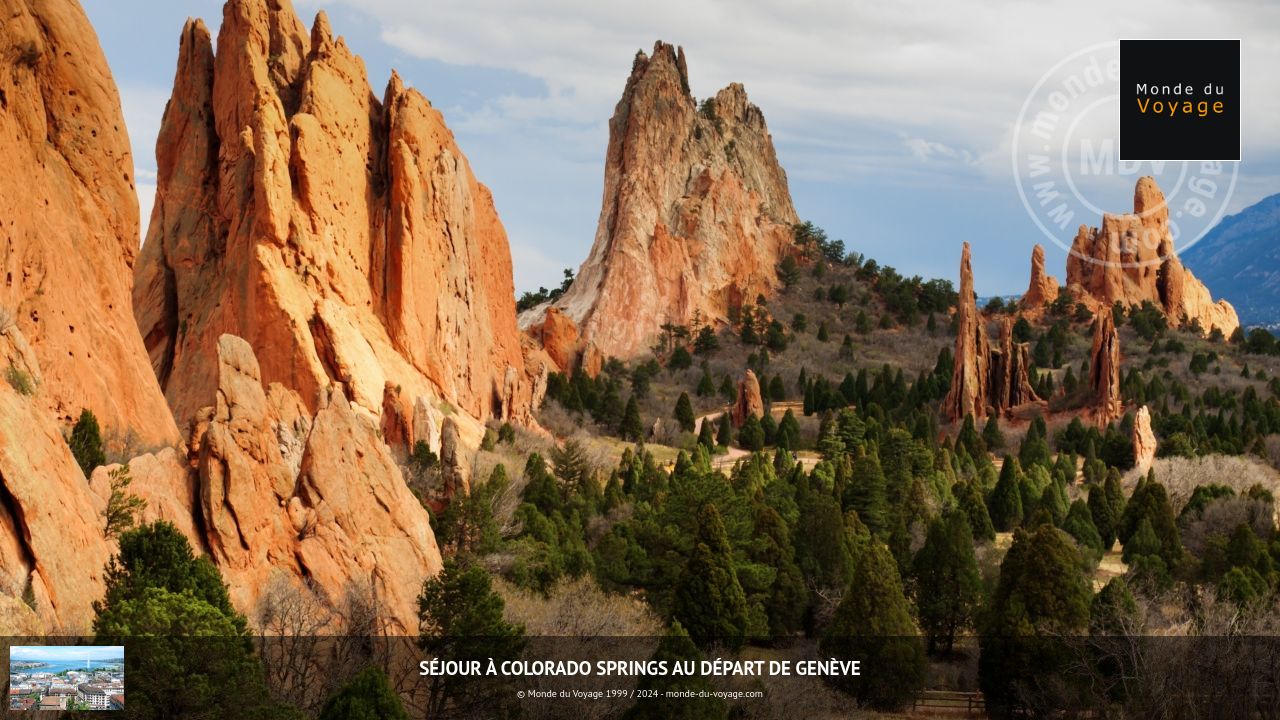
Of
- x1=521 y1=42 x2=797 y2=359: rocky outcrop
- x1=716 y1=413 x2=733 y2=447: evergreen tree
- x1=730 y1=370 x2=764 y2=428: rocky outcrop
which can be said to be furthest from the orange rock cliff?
x1=716 y1=413 x2=733 y2=447: evergreen tree

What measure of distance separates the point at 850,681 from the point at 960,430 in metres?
49.5

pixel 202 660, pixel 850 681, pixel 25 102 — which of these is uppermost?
pixel 25 102

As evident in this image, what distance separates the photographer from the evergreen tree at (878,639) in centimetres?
3475

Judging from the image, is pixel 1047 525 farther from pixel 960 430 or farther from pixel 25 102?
pixel 960 430

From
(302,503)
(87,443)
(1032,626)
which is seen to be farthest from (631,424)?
(302,503)

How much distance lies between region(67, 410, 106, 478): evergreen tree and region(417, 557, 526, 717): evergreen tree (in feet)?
23.4

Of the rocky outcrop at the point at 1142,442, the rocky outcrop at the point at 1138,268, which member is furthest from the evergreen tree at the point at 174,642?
the rocky outcrop at the point at 1138,268

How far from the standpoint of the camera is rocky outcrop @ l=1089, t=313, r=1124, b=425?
84.5 meters

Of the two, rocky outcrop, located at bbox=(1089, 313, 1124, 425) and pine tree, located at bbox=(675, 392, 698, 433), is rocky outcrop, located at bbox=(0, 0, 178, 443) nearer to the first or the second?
pine tree, located at bbox=(675, 392, 698, 433)

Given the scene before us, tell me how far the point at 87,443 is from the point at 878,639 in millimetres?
17848

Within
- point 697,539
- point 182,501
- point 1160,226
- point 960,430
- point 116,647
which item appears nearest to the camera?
point 116,647

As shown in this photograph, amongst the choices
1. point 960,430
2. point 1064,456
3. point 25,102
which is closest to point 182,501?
point 25,102

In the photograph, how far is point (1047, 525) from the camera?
3634 centimetres

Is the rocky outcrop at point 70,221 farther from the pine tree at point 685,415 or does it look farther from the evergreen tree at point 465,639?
the pine tree at point 685,415
